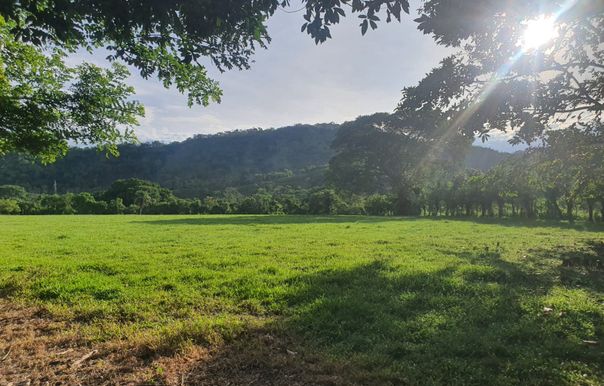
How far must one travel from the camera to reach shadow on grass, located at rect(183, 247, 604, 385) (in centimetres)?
450

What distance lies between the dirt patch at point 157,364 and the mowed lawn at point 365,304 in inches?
9.4

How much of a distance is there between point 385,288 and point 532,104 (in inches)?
319

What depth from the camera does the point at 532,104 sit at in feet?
38.9

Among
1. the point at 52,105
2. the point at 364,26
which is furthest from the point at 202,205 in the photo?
the point at 364,26

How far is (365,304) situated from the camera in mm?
6930

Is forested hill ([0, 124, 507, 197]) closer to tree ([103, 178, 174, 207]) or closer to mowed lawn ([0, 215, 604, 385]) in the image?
tree ([103, 178, 174, 207])

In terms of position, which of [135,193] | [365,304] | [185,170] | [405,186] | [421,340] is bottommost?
[421,340]

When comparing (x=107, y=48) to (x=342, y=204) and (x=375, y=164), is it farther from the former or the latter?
(x=342, y=204)

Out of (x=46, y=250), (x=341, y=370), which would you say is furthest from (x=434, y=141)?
(x=46, y=250)

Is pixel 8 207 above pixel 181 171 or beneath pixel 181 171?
beneath

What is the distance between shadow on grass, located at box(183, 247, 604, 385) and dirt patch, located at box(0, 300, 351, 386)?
25mm

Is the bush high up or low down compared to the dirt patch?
up

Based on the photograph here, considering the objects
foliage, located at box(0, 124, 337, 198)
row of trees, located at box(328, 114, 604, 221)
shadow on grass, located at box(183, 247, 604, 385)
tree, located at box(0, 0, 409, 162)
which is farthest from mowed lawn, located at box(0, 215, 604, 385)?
foliage, located at box(0, 124, 337, 198)

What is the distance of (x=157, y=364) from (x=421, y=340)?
3630 mm
